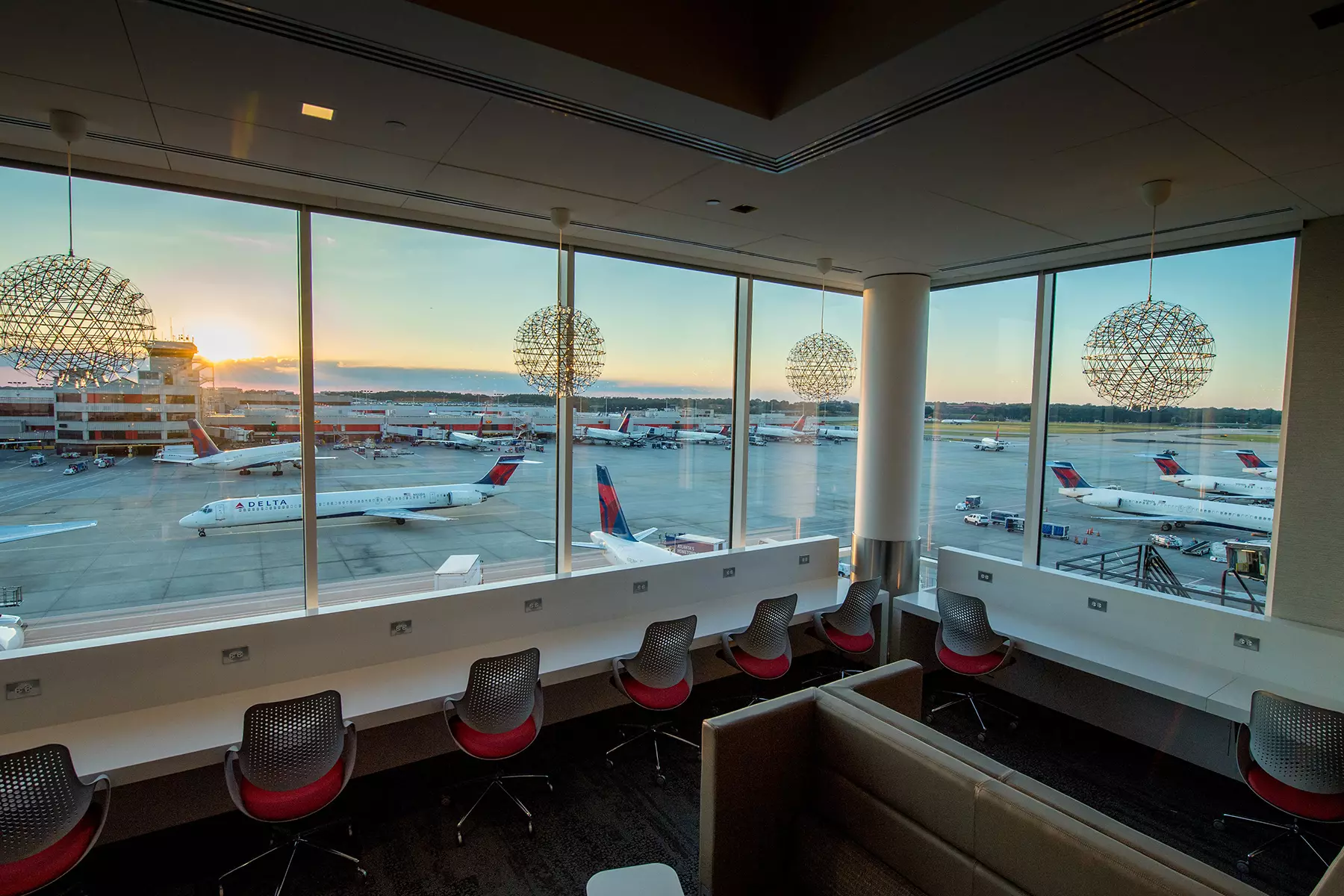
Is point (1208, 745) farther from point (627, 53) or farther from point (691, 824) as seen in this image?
point (627, 53)

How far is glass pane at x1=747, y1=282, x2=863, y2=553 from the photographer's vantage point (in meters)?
5.93

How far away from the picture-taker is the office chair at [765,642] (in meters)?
4.37

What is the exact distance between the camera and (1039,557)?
5.35 m

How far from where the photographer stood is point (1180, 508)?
15.2 feet

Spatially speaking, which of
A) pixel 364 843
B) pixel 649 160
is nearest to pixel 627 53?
pixel 649 160

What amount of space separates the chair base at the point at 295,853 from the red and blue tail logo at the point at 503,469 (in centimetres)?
226

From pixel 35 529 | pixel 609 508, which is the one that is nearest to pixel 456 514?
pixel 609 508

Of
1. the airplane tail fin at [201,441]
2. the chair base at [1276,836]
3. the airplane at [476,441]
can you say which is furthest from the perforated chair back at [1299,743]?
the airplane tail fin at [201,441]

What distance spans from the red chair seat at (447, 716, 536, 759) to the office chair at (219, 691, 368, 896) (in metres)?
0.53

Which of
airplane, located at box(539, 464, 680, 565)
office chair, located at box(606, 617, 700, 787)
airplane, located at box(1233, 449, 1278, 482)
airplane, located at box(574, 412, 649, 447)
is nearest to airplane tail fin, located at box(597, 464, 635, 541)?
airplane, located at box(539, 464, 680, 565)

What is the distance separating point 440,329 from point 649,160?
2191 millimetres

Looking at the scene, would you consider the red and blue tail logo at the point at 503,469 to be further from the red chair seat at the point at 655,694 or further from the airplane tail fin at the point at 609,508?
the red chair seat at the point at 655,694

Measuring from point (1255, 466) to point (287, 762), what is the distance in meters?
5.91

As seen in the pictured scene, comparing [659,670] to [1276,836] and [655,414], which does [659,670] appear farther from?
[1276,836]
